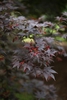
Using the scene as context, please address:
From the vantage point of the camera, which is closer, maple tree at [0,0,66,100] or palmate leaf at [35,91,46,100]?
maple tree at [0,0,66,100]

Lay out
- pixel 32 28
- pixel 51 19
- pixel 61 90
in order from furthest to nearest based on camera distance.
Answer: pixel 51 19, pixel 61 90, pixel 32 28

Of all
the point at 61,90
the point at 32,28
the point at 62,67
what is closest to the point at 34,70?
the point at 32,28

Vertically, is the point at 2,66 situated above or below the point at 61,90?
above

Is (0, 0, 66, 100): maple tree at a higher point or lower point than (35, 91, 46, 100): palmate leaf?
higher

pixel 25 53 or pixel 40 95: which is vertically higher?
pixel 25 53

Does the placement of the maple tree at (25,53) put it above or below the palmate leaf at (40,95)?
above

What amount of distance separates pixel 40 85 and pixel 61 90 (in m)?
1.17

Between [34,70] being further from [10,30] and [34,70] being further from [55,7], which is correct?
[55,7]

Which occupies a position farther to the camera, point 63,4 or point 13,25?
point 63,4

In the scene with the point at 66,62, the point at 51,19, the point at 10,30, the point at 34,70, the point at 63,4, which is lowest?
the point at 66,62

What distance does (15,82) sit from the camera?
4.03m

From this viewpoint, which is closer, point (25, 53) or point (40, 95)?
point (25, 53)

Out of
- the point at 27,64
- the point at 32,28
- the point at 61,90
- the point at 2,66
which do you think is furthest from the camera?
the point at 61,90

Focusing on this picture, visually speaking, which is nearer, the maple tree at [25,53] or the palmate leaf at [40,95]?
the maple tree at [25,53]
